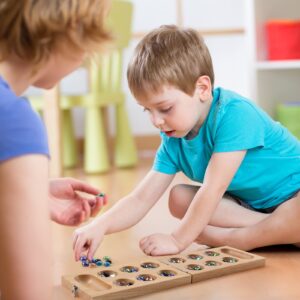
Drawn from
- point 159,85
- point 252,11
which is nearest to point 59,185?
point 159,85

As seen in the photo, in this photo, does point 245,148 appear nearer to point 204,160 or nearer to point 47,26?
point 204,160

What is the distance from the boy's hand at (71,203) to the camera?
1.04 meters

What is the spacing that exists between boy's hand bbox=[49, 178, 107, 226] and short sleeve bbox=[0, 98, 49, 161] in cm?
30

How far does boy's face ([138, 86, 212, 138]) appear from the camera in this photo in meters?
1.16

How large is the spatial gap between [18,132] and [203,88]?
0.55 metres

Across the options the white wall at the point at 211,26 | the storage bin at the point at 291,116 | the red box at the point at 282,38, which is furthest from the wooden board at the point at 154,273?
the white wall at the point at 211,26

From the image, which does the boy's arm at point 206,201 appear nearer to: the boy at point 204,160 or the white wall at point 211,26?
the boy at point 204,160

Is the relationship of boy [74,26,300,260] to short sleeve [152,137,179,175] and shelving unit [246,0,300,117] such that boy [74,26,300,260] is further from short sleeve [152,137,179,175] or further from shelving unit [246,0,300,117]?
shelving unit [246,0,300,117]

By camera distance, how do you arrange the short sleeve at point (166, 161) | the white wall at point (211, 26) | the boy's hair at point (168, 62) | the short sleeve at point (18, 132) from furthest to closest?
the white wall at point (211, 26), the short sleeve at point (166, 161), the boy's hair at point (168, 62), the short sleeve at point (18, 132)

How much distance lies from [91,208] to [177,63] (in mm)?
302

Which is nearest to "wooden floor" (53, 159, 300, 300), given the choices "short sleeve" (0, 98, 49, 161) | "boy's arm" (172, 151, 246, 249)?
"boy's arm" (172, 151, 246, 249)

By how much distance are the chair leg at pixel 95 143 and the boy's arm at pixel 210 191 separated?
1.38m

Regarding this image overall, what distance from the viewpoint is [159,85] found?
45.4 inches

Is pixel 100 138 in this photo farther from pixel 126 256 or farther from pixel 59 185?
pixel 59 185
